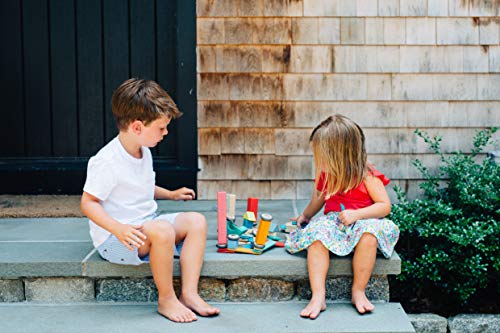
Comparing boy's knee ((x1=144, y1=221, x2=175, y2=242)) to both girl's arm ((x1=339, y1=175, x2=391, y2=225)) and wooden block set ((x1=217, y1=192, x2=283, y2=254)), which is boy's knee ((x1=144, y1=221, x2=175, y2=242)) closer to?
wooden block set ((x1=217, y1=192, x2=283, y2=254))

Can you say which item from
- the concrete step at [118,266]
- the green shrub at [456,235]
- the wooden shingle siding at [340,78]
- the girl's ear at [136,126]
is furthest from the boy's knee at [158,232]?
the wooden shingle siding at [340,78]

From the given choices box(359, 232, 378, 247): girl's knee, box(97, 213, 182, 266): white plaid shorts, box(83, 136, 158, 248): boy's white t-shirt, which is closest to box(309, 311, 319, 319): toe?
box(359, 232, 378, 247): girl's knee

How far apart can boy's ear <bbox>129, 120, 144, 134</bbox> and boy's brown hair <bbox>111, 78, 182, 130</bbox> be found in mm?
12

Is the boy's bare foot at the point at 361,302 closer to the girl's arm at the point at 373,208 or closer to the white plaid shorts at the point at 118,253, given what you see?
the girl's arm at the point at 373,208

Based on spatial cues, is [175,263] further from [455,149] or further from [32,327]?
[455,149]

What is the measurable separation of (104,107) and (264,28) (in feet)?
3.85

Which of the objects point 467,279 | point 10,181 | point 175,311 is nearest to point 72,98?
point 10,181

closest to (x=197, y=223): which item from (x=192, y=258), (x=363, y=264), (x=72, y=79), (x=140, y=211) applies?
(x=192, y=258)

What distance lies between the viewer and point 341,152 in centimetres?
297

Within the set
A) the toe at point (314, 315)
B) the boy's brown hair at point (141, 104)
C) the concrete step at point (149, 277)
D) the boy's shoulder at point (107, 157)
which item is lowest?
the toe at point (314, 315)

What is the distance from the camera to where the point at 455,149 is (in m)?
4.43

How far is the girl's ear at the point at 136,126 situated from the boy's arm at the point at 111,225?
313mm

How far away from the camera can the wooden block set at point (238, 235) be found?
3.05m

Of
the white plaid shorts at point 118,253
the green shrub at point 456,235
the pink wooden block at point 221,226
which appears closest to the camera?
the white plaid shorts at point 118,253
